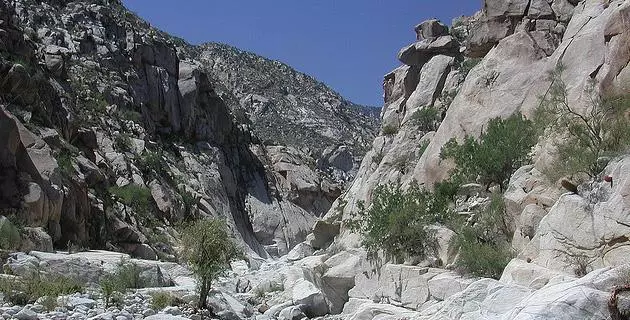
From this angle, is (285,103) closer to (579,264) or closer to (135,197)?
(135,197)

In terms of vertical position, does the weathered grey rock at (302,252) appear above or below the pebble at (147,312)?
above

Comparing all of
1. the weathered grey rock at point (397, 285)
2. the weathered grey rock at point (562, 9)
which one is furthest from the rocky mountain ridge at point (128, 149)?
the weathered grey rock at point (562, 9)

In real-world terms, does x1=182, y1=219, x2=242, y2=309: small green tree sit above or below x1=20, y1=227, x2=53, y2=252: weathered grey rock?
below

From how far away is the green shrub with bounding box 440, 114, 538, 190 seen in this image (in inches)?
814

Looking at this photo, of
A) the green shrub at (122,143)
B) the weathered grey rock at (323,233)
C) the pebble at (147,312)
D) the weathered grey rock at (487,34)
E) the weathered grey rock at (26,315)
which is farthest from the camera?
the green shrub at (122,143)

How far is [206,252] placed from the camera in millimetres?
18188

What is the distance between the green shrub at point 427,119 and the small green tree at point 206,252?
21.6 m

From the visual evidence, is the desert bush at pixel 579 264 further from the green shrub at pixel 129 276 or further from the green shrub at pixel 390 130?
the green shrub at pixel 390 130

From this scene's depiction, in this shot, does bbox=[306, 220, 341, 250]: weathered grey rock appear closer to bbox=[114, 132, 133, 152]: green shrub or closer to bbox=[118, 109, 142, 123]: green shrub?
bbox=[114, 132, 133, 152]: green shrub

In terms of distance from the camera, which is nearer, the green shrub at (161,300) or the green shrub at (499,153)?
the green shrub at (161,300)

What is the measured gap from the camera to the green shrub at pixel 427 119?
37125 millimetres

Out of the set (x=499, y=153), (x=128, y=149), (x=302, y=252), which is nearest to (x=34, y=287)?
(x=499, y=153)

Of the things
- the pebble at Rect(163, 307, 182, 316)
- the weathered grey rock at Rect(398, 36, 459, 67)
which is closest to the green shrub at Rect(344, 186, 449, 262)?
the pebble at Rect(163, 307, 182, 316)

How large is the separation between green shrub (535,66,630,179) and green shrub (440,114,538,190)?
270 cm
